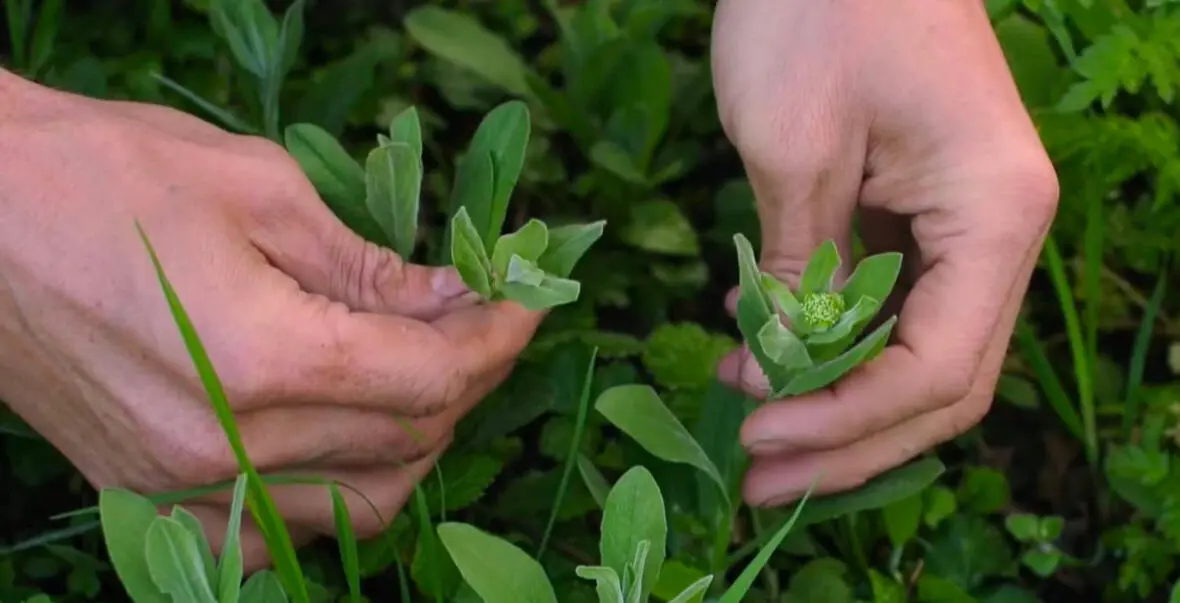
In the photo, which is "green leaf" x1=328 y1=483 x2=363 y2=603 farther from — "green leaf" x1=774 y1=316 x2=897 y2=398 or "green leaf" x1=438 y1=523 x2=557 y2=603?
"green leaf" x1=774 y1=316 x2=897 y2=398

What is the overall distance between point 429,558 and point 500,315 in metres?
0.18

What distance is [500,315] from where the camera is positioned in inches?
33.6

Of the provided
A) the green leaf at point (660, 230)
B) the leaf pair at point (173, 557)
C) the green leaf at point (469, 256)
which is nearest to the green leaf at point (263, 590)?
the leaf pair at point (173, 557)

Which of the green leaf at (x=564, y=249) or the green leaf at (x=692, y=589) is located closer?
the green leaf at (x=692, y=589)

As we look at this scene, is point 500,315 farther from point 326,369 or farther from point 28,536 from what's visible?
point 28,536

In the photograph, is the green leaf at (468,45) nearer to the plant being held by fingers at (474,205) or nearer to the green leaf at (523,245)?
the plant being held by fingers at (474,205)

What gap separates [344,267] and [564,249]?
0.49 ft

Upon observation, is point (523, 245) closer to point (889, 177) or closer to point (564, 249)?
point (564, 249)

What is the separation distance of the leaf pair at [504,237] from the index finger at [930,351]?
173mm

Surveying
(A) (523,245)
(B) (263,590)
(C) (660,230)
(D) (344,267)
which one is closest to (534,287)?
(A) (523,245)

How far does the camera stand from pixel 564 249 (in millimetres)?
859

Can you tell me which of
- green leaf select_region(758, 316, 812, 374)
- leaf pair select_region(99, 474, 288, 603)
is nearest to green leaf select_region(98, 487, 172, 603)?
leaf pair select_region(99, 474, 288, 603)

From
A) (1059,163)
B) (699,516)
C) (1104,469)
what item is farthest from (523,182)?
(1104,469)

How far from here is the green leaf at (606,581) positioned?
2.12 ft
